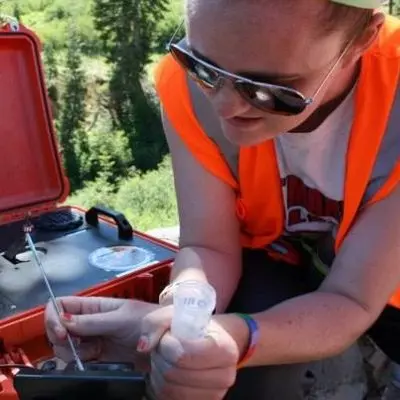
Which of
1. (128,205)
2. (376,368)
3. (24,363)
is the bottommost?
(128,205)

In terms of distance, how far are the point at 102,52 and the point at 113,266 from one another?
Result: 10754 mm

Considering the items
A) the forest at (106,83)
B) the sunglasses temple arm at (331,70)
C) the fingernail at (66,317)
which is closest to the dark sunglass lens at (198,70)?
the sunglasses temple arm at (331,70)

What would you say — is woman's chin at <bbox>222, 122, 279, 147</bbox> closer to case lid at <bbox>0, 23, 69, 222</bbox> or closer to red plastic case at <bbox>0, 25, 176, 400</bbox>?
red plastic case at <bbox>0, 25, 176, 400</bbox>

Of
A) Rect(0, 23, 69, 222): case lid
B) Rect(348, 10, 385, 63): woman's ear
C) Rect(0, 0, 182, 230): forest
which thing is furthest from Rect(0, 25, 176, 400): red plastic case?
Rect(0, 0, 182, 230): forest

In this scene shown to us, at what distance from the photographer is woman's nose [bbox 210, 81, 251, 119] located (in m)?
0.83

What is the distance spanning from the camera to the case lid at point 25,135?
1531mm

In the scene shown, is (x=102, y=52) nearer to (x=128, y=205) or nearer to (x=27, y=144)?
(x=128, y=205)

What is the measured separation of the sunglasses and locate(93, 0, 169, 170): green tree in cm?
1025

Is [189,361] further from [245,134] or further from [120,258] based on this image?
[120,258]

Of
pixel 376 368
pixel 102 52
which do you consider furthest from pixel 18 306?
pixel 102 52

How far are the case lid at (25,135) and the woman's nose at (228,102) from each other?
0.80 m

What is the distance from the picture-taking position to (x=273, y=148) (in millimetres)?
1081

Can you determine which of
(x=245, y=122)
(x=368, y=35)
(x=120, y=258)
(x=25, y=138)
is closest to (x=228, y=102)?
(x=245, y=122)

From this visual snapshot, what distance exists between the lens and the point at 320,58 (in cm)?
80
